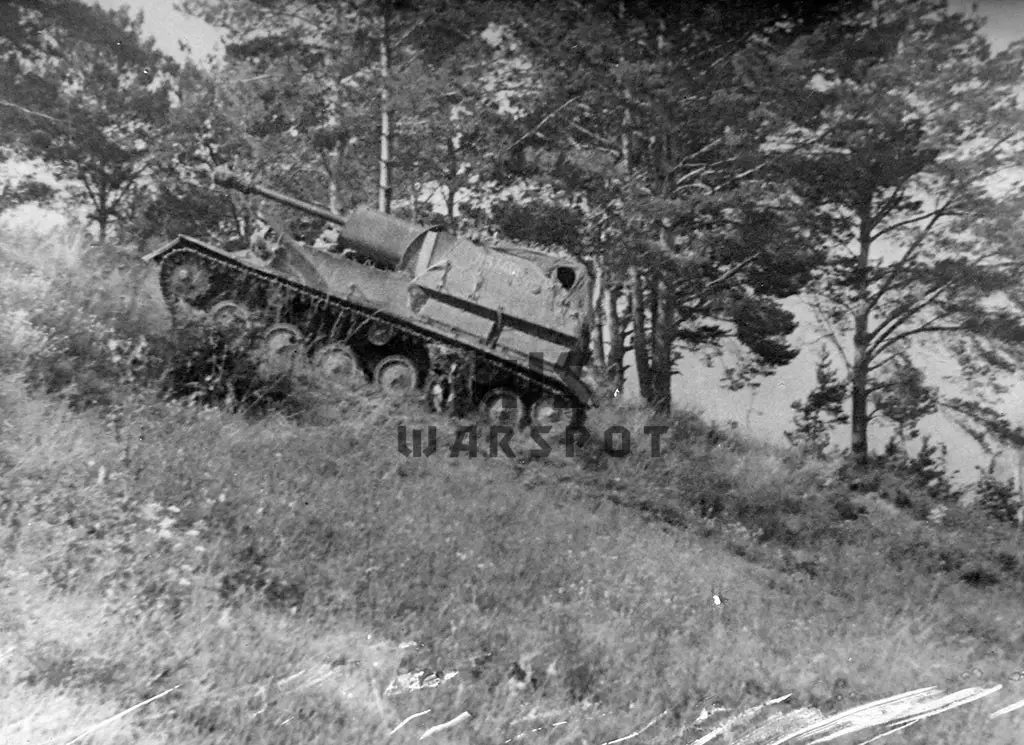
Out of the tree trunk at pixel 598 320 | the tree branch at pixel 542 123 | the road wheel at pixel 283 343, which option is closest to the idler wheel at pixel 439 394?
the road wheel at pixel 283 343

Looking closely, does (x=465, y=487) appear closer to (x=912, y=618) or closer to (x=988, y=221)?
(x=912, y=618)

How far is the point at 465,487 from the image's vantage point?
4.14 m

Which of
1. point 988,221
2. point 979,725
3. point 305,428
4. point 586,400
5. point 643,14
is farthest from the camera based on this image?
point 586,400

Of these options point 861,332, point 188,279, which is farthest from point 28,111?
point 861,332

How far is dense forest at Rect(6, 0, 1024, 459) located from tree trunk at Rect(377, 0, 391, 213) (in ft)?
0.05

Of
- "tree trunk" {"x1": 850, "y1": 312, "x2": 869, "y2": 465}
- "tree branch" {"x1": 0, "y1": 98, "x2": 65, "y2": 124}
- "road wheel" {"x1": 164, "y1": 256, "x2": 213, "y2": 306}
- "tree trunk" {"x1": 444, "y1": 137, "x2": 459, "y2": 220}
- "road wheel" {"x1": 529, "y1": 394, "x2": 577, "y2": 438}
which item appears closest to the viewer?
"tree branch" {"x1": 0, "y1": 98, "x2": 65, "y2": 124}

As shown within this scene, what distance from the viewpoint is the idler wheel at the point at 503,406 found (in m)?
5.87

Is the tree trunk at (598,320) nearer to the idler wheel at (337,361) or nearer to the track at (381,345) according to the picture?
the track at (381,345)

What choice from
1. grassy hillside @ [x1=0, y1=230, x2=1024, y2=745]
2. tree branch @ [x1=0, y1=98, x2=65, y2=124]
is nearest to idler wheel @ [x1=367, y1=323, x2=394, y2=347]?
grassy hillside @ [x1=0, y1=230, x2=1024, y2=745]

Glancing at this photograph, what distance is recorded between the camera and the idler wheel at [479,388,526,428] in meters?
5.87

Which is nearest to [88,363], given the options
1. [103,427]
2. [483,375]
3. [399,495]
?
[103,427]

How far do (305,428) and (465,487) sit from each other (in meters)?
1.01

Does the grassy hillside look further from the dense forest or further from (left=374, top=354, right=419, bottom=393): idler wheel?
(left=374, top=354, right=419, bottom=393): idler wheel

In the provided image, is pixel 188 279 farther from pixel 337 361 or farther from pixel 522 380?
pixel 522 380
